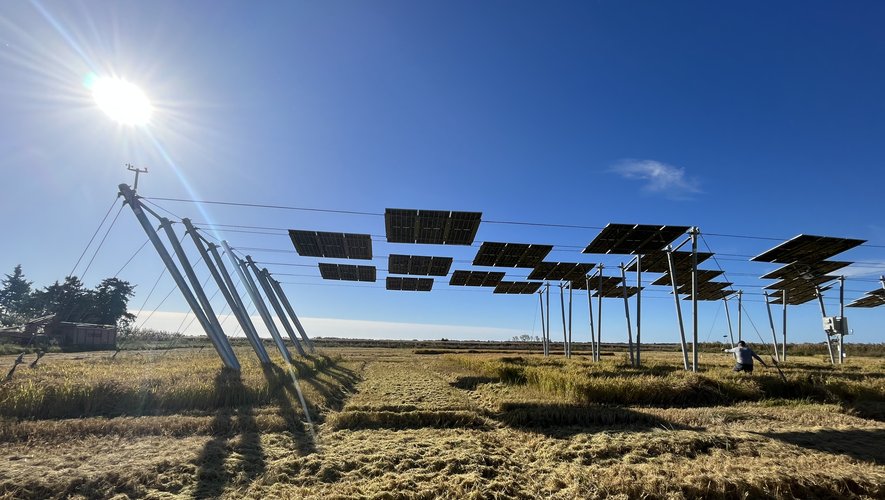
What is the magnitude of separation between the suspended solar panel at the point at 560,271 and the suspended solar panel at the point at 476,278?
2.95 meters

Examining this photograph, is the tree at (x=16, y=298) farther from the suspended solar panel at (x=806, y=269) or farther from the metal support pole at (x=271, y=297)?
the suspended solar panel at (x=806, y=269)

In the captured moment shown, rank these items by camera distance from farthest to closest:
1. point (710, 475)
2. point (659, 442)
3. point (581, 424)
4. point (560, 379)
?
point (560, 379) → point (581, 424) → point (659, 442) → point (710, 475)

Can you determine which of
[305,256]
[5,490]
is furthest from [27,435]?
[305,256]

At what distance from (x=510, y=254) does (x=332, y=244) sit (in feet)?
35.1

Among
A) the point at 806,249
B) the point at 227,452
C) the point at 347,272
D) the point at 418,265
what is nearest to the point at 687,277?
the point at 806,249

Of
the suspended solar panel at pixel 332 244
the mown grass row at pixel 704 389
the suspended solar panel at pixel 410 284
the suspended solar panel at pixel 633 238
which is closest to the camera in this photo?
the mown grass row at pixel 704 389

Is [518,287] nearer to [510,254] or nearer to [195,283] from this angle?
[510,254]

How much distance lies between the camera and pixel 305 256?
87.1ft

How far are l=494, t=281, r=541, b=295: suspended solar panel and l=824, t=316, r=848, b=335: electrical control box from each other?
810 inches

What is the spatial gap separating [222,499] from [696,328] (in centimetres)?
2104

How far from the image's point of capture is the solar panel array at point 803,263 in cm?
2375

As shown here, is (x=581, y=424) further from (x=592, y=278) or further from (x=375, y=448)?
(x=592, y=278)

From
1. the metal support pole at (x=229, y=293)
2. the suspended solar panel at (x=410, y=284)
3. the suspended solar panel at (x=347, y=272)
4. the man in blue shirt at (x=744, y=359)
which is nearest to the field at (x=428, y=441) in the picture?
the man in blue shirt at (x=744, y=359)

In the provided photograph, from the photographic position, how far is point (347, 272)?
107ft
